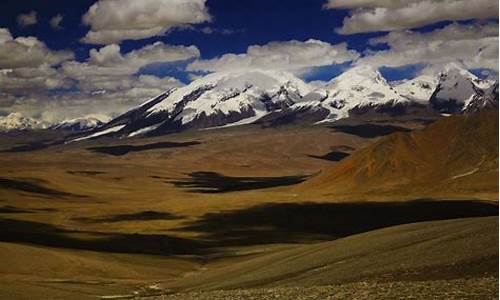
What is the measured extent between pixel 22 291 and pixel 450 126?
453 feet

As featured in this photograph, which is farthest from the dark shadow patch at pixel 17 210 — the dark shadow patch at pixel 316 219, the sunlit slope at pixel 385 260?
the sunlit slope at pixel 385 260

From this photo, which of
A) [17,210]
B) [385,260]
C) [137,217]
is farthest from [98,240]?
[385,260]

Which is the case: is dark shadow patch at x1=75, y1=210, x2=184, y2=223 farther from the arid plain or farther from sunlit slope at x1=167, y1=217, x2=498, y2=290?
sunlit slope at x1=167, y1=217, x2=498, y2=290

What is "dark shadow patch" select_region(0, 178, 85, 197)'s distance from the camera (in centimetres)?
17538

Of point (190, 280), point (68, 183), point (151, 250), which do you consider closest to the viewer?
point (190, 280)

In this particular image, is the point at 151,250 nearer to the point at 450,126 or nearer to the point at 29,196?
the point at 29,196

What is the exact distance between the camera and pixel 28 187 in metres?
182

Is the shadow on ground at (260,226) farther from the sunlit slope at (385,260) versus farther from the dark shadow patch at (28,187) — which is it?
the dark shadow patch at (28,187)

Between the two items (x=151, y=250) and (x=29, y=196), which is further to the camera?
(x=29, y=196)

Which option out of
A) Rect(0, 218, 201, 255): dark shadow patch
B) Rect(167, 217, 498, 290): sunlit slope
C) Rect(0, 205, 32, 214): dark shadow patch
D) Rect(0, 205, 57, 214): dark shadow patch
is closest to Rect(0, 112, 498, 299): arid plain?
Rect(167, 217, 498, 290): sunlit slope

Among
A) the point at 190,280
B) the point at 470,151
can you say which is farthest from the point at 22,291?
the point at 470,151

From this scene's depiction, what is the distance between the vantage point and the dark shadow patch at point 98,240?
8744 cm

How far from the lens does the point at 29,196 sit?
166m

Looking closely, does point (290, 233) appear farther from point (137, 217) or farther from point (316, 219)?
point (137, 217)
